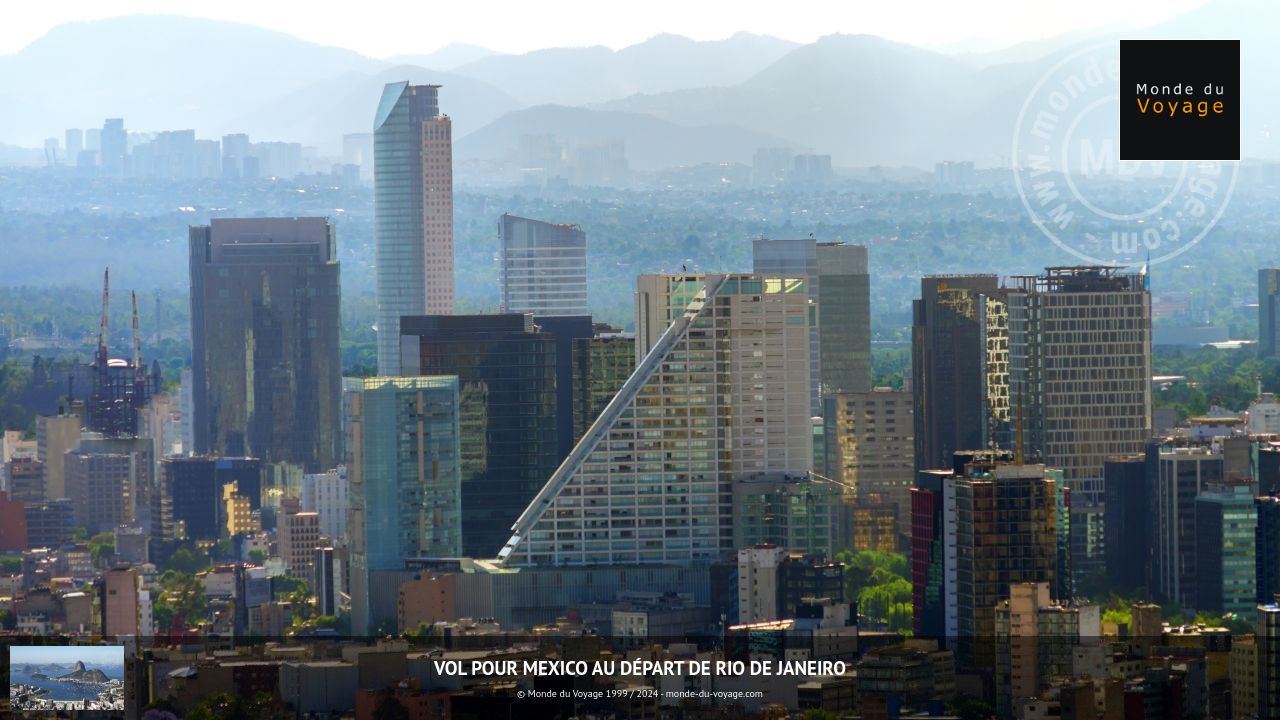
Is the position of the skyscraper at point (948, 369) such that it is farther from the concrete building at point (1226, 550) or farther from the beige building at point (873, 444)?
the concrete building at point (1226, 550)

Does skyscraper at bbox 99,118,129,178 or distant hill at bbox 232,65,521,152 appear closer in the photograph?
distant hill at bbox 232,65,521,152

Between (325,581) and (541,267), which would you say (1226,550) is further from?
(541,267)

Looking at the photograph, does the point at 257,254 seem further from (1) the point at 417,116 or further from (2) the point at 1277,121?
(2) the point at 1277,121

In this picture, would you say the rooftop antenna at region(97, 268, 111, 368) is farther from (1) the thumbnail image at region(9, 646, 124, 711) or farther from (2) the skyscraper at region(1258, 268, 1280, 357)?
(1) the thumbnail image at region(9, 646, 124, 711)

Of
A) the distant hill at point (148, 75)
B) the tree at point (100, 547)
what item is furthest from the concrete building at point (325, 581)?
the distant hill at point (148, 75)

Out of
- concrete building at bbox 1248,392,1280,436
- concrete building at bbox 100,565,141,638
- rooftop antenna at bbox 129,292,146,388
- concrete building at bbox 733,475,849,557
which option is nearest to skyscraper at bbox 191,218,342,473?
rooftop antenna at bbox 129,292,146,388
